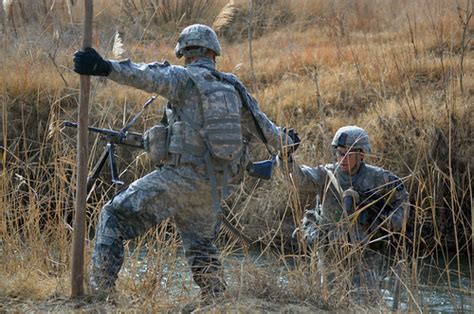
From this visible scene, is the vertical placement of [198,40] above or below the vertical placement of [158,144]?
above

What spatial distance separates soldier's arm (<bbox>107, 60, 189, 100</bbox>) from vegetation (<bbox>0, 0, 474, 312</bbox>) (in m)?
0.45

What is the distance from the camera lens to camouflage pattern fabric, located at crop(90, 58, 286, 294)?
16.2 feet

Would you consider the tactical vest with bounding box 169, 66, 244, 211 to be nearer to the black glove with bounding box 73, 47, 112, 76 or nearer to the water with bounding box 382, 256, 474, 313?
the black glove with bounding box 73, 47, 112, 76

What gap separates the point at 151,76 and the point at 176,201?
73 cm

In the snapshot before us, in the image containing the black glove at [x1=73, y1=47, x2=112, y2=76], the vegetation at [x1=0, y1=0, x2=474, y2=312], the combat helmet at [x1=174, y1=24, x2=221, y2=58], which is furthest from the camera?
the combat helmet at [x1=174, y1=24, x2=221, y2=58]

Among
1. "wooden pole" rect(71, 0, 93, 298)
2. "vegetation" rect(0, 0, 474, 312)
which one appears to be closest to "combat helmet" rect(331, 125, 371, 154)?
"vegetation" rect(0, 0, 474, 312)

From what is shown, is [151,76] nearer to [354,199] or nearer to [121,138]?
[121,138]

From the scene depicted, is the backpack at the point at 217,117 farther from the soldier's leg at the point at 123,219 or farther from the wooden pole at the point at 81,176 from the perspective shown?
the wooden pole at the point at 81,176

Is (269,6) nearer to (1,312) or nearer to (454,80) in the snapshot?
(454,80)

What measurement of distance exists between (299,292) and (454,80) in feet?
17.5

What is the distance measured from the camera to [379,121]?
367 inches

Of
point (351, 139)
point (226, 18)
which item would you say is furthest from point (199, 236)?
point (226, 18)

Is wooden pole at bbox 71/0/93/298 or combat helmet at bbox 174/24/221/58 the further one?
combat helmet at bbox 174/24/221/58

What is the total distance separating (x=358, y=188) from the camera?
5.98m
